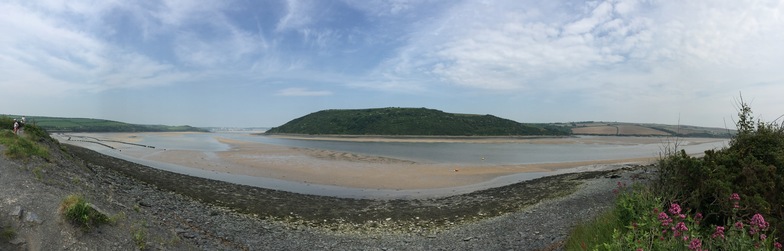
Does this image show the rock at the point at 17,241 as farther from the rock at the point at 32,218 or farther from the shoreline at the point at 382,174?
the shoreline at the point at 382,174

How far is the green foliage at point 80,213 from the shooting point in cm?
722

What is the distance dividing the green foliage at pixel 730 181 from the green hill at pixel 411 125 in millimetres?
108753

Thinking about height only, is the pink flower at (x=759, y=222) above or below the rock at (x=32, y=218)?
above

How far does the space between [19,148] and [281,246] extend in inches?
344

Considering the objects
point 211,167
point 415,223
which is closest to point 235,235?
point 415,223

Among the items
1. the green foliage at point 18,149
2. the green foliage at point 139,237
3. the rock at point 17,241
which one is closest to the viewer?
the rock at point 17,241

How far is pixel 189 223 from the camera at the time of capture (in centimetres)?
1170

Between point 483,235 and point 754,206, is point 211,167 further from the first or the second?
point 754,206

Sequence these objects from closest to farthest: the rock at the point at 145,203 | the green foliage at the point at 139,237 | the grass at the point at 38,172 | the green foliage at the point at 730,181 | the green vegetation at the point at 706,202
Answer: the green vegetation at the point at 706,202 < the green foliage at the point at 730,181 < the green foliage at the point at 139,237 < the grass at the point at 38,172 < the rock at the point at 145,203

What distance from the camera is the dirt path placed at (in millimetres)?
7559

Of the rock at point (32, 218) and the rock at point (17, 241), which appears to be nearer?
the rock at point (17, 241)

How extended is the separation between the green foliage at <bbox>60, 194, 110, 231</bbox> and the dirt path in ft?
0.51

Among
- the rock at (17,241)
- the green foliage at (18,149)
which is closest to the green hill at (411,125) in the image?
the green foliage at (18,149)

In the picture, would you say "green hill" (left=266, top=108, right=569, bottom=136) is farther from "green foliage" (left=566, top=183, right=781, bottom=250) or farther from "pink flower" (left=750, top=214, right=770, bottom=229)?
"pink flower" (left=750, top=214, right=770, bottom=229)
